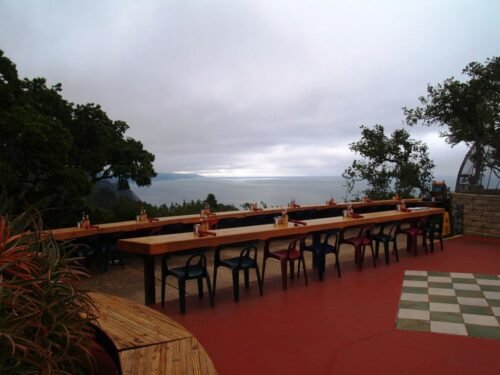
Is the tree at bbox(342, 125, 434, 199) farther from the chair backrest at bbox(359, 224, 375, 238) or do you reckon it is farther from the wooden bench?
the wooden bench

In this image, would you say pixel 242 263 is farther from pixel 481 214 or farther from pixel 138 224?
pixel 481 214

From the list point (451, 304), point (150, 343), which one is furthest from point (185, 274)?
point (451, 304)

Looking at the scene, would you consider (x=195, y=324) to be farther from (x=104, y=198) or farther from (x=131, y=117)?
(x=131, y=117)

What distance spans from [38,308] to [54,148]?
5.16m

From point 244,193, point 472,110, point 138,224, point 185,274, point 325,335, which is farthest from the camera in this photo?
point 244,193

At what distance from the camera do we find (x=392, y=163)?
43.6ft

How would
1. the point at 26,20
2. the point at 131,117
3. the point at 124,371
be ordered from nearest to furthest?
the point at 124,371 < the point at 26,20 < the point at 131,117

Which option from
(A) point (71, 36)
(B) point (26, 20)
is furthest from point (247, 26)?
(B) point (26, 20)

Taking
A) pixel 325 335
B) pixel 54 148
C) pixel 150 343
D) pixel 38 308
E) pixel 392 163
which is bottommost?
pixel 325 335

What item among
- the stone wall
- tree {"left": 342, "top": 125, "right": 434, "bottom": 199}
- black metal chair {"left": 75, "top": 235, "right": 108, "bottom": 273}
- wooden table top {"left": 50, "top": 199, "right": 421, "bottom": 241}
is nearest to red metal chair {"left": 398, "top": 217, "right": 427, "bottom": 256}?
wooden table top {"left": 50, "top": 199, "right": 421, "bottom": 241}

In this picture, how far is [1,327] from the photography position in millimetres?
1501

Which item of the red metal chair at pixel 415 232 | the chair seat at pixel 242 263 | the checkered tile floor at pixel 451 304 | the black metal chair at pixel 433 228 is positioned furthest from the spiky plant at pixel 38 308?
the black metal chair at pixel 433 228

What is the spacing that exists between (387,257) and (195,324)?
13.3 feet

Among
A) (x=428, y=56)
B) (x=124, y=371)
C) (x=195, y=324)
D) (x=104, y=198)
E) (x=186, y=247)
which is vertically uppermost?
(x=428, y=56)
